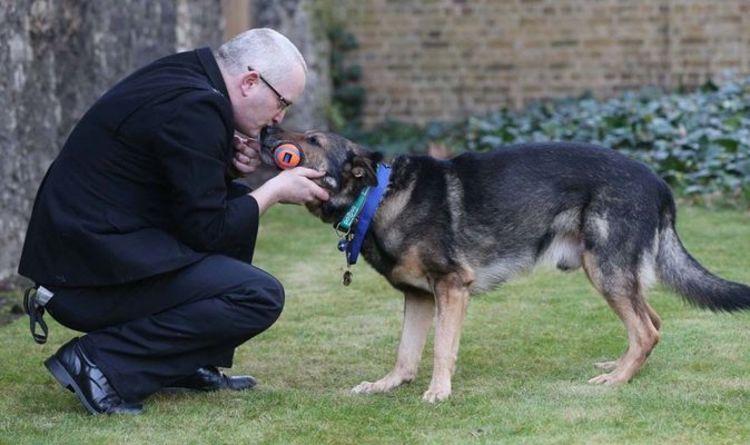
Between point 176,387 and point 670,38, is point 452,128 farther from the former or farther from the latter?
point 176,387

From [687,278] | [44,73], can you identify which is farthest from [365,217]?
[44,73]

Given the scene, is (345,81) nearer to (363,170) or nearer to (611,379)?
(363,170)

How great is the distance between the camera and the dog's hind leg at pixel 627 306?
5691 mm

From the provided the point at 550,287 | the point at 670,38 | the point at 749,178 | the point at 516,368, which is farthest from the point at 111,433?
the point at 670,38

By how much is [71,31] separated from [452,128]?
7890 mm

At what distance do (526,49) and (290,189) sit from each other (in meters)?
12.0

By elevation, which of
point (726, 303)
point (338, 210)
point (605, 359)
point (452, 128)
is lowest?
point (452, 128)

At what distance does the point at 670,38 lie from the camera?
54.3 ft

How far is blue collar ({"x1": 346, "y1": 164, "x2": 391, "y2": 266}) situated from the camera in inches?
Result: 217

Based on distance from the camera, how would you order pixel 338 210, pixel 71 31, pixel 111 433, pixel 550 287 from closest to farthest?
1. pixel 111 433
2. pixel 338 210
3. pixel 550 287
4. pixel 71 31

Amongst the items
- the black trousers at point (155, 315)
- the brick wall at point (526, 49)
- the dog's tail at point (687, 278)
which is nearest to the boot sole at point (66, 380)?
the black trousers at point (155, 315)

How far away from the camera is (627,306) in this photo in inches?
225

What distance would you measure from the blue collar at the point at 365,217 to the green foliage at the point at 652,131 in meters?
6.30

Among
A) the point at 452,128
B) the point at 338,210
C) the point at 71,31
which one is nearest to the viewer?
the point at 338,210
